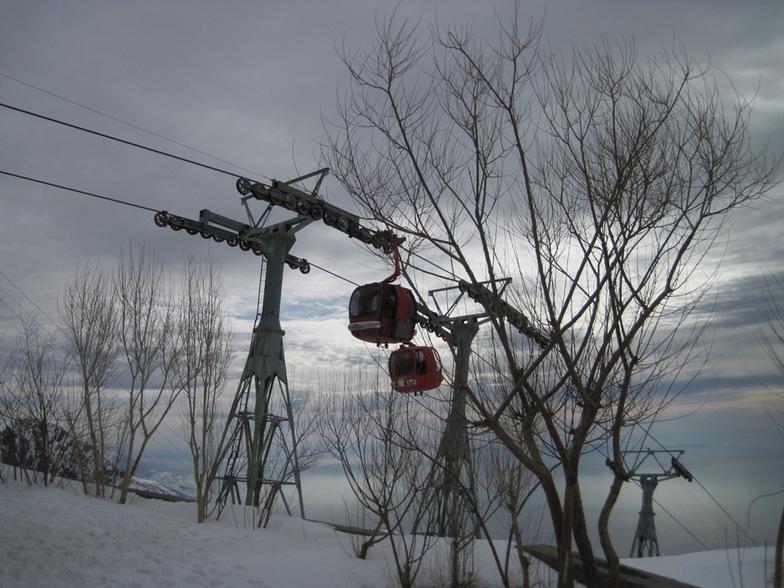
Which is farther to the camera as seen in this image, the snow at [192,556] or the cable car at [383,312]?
the snow at [192,556]

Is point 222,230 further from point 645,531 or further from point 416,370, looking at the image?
point 645,531

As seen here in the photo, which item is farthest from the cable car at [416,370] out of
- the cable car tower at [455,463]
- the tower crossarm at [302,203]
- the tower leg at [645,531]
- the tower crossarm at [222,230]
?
the tower leg at [645,531]

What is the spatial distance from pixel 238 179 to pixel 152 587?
6.34m

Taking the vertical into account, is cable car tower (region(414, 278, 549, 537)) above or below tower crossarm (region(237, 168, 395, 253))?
below

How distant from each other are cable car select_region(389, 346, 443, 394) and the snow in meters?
3.51

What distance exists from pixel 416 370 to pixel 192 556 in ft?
16.3

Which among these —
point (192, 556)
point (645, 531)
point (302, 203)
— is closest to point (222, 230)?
point (302, 203)

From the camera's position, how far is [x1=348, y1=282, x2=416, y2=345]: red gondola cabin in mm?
7043

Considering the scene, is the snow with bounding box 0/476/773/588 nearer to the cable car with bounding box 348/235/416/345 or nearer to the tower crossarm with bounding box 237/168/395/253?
the cable car with bounding box 348/235/416/345

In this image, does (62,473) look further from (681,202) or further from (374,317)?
(681,202)

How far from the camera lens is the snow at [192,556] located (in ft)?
26.0

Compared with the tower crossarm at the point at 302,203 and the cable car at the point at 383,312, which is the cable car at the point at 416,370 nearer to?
the cable car at the point at 383,312

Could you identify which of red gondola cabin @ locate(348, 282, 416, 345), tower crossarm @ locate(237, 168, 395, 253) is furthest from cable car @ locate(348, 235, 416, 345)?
tower crossarm @ locate(237, 168, 395, 253)

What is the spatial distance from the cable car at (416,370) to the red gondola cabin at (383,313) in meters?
0.51
